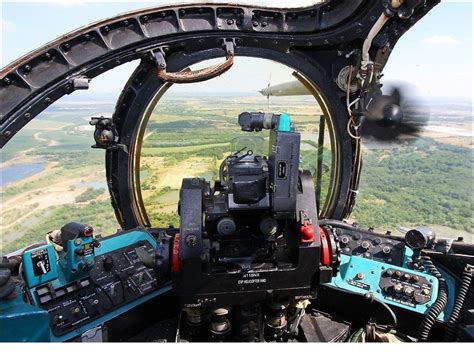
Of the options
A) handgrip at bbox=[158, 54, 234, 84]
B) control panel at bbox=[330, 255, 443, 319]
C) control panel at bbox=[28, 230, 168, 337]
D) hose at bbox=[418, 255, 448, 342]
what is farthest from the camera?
handgrip at bbox=[158, 54, 234, 84]

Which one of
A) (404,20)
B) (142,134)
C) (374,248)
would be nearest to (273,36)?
(404,20)

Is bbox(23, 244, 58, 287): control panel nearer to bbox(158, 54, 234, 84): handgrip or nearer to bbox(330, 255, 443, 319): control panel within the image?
bbox(158, 54, 234, 84): handgrip

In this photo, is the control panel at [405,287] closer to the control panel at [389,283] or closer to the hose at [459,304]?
the control panel at [389,283]

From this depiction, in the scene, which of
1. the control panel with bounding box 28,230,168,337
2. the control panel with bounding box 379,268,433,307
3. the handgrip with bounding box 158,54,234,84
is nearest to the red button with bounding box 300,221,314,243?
the control panel with bounding box 28,230,168,337

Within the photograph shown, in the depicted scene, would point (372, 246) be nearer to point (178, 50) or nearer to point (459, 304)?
point (459, 304)

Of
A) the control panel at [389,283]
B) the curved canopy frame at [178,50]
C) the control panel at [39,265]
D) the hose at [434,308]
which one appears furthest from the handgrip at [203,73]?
the hose at [434,308]

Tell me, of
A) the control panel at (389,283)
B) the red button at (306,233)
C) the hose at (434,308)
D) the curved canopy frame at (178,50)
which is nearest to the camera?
the red button at (306,233)

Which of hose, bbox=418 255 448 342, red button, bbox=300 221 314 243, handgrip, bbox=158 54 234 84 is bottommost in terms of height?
hose, bbox=418 255 448 342
